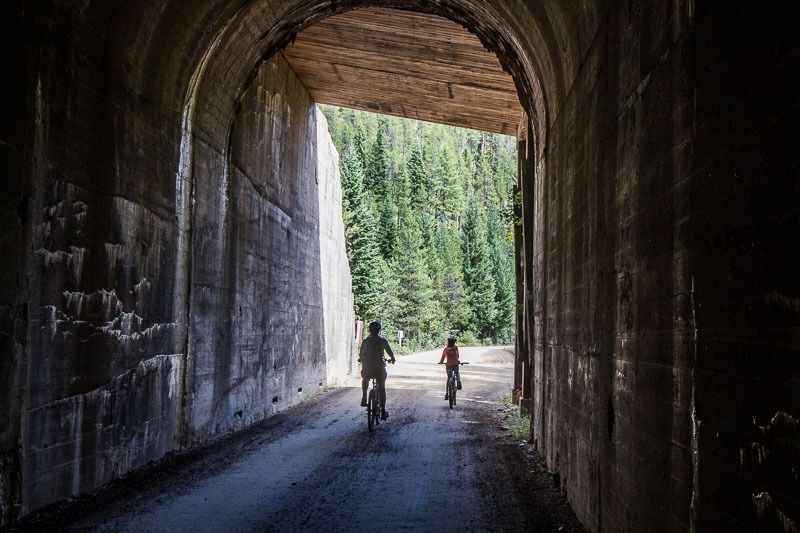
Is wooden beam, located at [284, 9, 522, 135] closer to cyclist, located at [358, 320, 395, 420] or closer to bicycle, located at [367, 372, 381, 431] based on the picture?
cyclist, located at [358, 320, 395, 420]

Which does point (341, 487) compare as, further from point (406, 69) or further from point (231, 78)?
point (406, 69)

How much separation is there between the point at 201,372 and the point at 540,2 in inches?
257

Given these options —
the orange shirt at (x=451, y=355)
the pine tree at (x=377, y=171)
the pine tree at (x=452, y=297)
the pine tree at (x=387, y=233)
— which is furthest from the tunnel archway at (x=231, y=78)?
the pine tree at (x=377, y=171)

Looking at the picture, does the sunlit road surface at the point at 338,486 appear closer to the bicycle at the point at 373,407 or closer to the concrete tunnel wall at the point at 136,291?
the bicycle at the point at 373,407

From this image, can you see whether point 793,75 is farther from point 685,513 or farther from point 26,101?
point 26,101

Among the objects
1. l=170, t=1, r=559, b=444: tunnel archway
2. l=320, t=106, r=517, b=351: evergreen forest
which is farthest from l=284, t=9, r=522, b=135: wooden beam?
l=320, t=106, r=517, b=351: evergreen forest

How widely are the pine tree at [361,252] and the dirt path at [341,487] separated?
131 feet

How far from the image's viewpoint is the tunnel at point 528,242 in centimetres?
262

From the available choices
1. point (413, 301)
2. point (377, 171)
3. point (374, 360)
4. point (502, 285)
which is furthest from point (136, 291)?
point (377, 171)

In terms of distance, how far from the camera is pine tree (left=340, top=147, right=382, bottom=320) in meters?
51.8

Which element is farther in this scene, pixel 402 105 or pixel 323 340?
pixel 323 340

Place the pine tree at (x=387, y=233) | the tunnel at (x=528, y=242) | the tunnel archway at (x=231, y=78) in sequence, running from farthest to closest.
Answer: the pine tree at (x=387, y=233), the tunnel archway at (x=231, y=78), the tunnel at (x=528, y=242)

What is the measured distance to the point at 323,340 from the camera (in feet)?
63.7

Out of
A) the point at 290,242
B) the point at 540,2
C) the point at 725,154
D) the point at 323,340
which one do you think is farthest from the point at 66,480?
the point at 323,340
